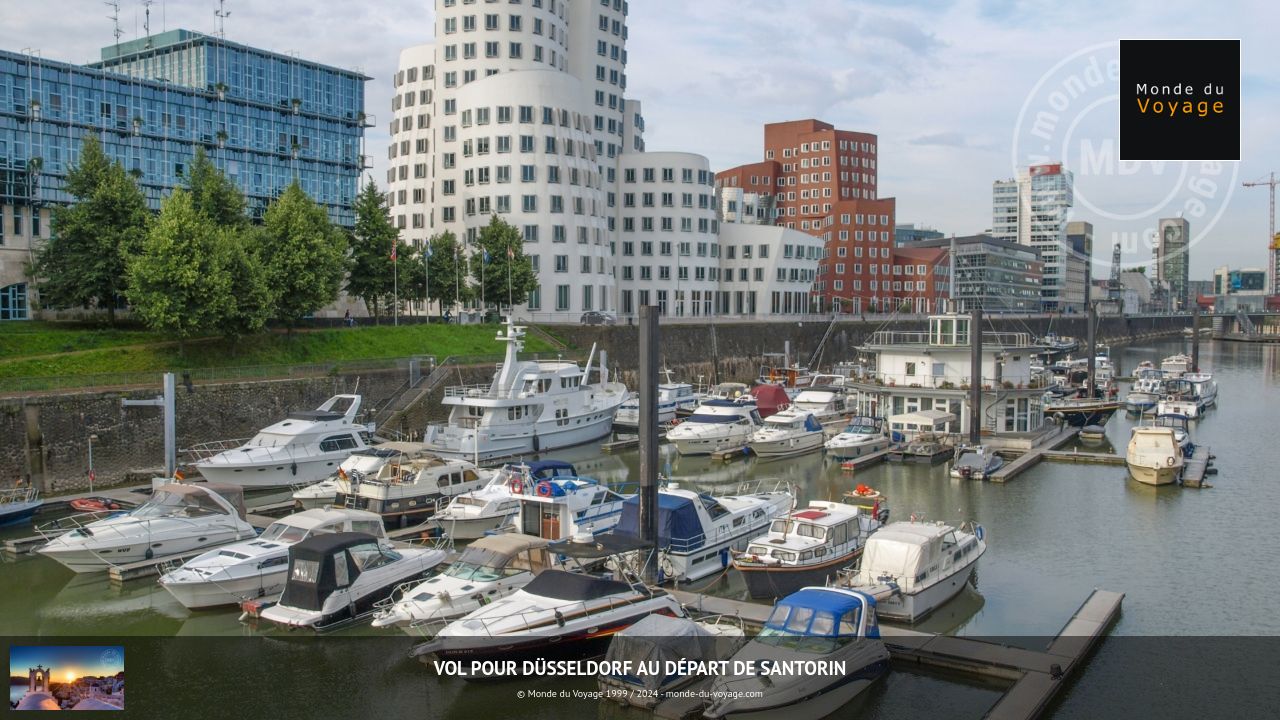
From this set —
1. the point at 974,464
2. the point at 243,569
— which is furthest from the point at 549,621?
the point at 974,464

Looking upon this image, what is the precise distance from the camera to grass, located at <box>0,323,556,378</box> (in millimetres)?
41062

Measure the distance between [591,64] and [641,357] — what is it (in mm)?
77884

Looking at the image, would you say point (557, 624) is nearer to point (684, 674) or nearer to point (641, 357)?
point (684, 674)

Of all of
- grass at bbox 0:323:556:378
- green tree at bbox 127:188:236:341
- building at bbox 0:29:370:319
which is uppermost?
building at bbox 0:29:370:319

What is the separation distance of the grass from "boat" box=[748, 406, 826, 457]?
20783 millimetres

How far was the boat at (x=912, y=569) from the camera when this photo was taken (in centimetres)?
2086

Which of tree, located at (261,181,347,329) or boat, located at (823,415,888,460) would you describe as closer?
boat, located at (823,415,888,460)

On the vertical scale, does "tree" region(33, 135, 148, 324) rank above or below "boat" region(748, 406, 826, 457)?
above

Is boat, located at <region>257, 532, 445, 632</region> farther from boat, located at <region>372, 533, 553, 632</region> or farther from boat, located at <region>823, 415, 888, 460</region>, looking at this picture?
boat, located at <region>823, 415, 888, 460</region>

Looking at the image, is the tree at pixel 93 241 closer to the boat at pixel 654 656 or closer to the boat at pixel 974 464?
the boat at pixel 654 656

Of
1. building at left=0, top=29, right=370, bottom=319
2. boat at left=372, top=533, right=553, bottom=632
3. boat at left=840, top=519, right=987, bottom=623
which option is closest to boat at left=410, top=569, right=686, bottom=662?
boat at left=372, top=533, right=553, bottom=632

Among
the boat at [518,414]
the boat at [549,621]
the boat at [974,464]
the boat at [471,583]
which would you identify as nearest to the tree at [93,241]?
the boat at [518,414]

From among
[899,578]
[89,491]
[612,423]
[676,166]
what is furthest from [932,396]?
[676,166]

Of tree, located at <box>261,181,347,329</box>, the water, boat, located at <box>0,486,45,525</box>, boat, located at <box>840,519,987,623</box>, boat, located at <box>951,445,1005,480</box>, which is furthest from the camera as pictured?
tree, located at <box>261,181,347,329</box>
